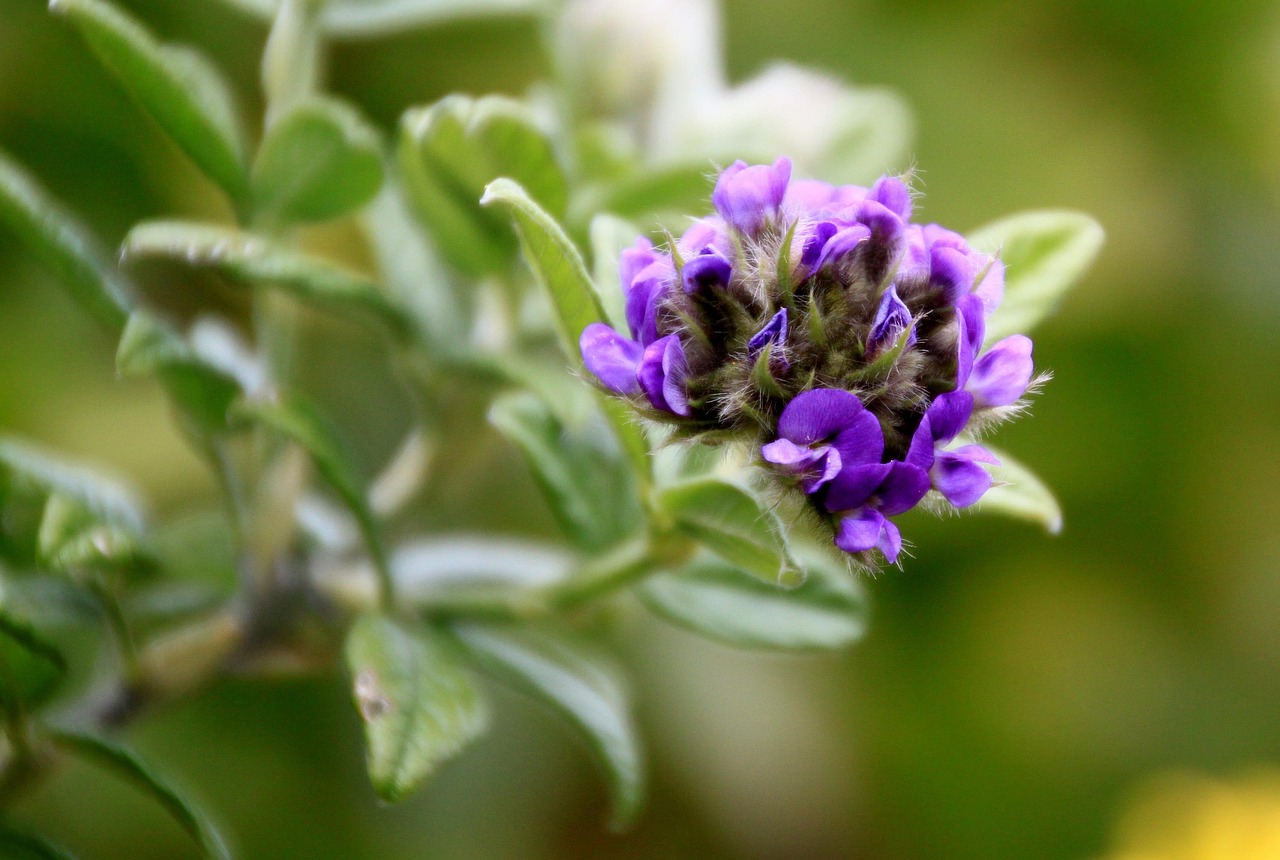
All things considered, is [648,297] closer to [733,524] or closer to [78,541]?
[733,524]

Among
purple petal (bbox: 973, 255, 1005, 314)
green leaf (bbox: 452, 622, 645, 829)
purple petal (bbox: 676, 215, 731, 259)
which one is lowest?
green leaf (bbox: 452, 622, 645, 829)

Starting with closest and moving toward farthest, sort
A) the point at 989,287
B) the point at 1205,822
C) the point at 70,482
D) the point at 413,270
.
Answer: the point at 989,287, the point at 70,482, the point at 413,270, the point at 1205,822

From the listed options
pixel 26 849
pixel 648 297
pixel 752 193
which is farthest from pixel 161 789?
pixel 752 193

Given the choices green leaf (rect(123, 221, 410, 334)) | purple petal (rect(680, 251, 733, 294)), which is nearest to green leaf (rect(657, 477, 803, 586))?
purple petal (rect(680, 251, 733, 294))

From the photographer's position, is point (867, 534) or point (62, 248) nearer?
point (867, 534)

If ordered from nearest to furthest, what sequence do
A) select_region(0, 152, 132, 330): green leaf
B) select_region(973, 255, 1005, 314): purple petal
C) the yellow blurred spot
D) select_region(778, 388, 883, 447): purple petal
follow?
1. select_region(778, 388, 883, 447): purple petal
2. select_region(973, 255, 1005, 314): purple petal
3. select_region(0, 152, 132, 330): green leaf
4. the yellow blurred spot

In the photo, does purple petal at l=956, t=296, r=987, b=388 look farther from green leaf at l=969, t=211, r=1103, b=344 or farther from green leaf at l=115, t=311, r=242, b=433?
green leaf at l=115, t=311, r=242, b=433

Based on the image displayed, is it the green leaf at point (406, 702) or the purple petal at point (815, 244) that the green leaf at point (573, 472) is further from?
the purple petal at point (815, 244)
